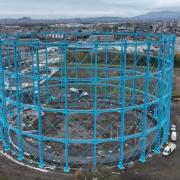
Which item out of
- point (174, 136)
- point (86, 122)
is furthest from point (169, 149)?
point (86, 122)

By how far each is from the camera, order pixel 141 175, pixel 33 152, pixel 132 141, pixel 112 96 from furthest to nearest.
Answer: pixel 112 96 < pixel 132 141 < pixel 33 152 < pixel 141 175

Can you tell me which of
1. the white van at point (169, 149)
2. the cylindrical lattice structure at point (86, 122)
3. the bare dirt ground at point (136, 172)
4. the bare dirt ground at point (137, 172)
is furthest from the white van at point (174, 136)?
the bare dirt ground at point (137, 172)

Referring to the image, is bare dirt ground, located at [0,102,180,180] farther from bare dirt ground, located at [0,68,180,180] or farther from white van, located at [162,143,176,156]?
white van, located at [162,143,176,156]

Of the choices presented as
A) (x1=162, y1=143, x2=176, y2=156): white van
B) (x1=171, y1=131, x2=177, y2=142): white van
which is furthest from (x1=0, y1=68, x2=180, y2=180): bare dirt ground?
(x1=171, y1=131, x2=177, y2=142): white van

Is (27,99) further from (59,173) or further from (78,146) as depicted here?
(59,173)

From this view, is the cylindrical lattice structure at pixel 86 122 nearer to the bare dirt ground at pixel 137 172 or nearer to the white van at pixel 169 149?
the white van at pixel 169 149

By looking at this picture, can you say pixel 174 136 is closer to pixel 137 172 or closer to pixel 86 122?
pixel 137 172

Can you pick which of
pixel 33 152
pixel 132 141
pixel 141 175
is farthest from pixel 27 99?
pixel 141 175

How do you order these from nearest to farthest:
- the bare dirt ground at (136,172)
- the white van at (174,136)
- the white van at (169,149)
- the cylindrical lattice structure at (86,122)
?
the bare dirt ground at (136,172) → the cylindrical lattice structure at (86,122) → the white van at (169,149) → the white van at (174,136)

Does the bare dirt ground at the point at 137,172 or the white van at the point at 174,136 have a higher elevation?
the white van at the point at 174,136
